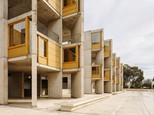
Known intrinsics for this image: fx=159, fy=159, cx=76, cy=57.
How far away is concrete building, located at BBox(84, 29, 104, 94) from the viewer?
25.1 meters

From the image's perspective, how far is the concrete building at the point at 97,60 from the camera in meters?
25.1

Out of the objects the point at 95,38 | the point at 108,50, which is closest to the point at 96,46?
the point at 95,38

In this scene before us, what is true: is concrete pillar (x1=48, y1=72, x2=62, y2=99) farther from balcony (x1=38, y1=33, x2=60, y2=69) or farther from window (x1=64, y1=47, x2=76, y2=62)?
window (x1=64, y1=47, x2=76, y2=62)

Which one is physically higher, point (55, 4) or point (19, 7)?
point (55, 4)

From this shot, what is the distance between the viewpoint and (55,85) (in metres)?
15.3

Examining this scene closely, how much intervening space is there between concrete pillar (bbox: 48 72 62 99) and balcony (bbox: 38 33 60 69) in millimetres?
993

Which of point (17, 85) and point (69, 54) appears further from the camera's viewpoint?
point (17, 85)

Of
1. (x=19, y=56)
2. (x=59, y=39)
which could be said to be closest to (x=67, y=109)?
(x=19, y=56)

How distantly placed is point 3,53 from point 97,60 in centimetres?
1796

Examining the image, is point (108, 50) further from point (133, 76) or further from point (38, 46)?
point (133, 76)

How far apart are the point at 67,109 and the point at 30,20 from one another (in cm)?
643

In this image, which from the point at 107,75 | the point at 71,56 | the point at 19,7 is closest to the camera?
the point at 19,7

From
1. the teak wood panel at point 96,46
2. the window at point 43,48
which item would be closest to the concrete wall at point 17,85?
the window at point 43,48

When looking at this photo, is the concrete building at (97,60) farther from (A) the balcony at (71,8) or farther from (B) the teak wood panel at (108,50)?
(A) the balcony at (71,8)
